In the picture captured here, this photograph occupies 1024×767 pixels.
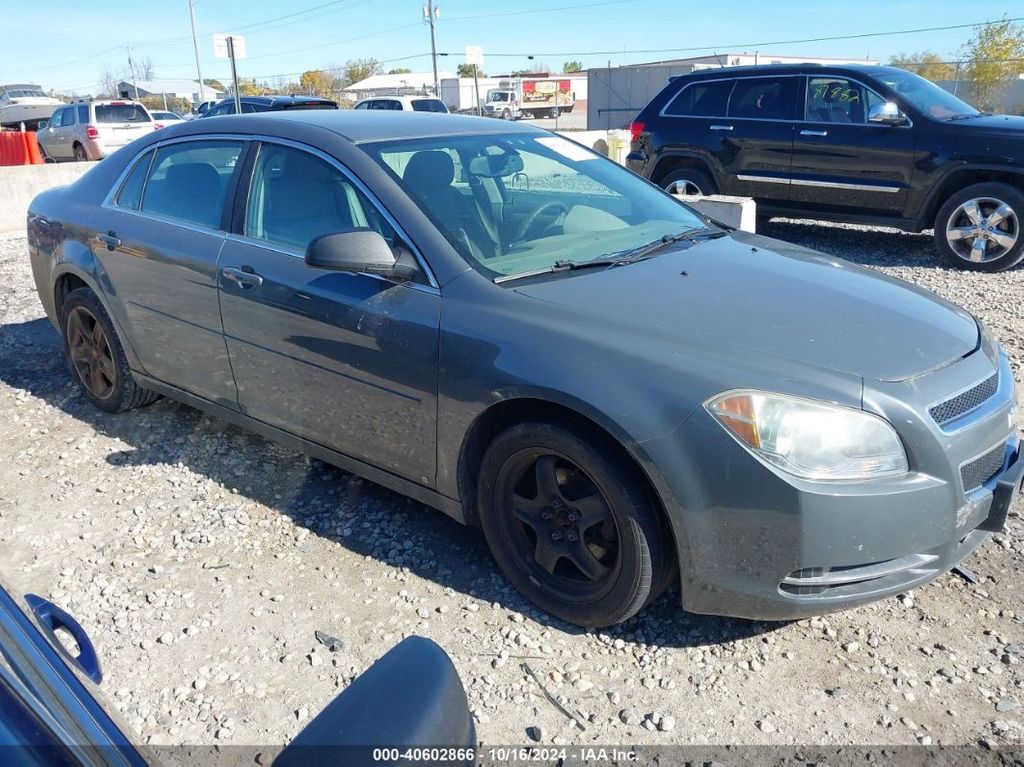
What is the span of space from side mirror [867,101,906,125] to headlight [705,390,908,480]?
6602mm

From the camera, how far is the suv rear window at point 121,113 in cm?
2011

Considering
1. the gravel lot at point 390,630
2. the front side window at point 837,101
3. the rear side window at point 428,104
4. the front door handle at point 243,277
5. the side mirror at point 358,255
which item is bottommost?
the gravel lot at point 390,630

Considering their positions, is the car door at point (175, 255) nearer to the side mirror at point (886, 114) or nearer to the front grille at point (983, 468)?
the front grille at point (983, 468)

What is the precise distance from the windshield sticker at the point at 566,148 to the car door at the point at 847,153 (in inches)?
196

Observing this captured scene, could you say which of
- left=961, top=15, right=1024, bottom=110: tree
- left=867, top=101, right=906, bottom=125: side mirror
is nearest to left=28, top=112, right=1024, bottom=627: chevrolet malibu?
left=867, top=101, right=906, bottom=125: side mirror

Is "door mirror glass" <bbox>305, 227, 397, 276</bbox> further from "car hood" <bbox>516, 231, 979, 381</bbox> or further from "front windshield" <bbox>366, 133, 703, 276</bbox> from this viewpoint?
"car hood" <bbox>516, 231, 979, 381</bbox>

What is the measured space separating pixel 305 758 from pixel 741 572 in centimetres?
171

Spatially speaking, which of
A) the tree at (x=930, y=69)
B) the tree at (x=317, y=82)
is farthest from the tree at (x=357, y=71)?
the tree at (x=930, y=69)

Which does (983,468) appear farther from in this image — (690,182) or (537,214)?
(690,182)

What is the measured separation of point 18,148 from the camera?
1454 centimetres

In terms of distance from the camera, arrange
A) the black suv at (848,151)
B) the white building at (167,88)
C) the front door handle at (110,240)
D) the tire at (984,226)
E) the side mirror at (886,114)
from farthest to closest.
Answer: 1. the white building at (167,88)
2. the side mirror at (886,114)
3. the black suv at (848,151)
4. the tire at (984,226)
5. the front door handle at (110,240)

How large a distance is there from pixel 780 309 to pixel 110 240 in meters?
3.36

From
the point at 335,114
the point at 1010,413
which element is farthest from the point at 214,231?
the point at 1010,413

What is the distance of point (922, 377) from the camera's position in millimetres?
2531
